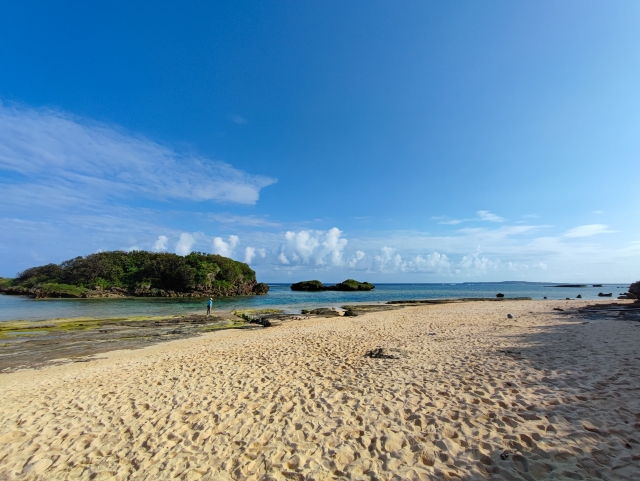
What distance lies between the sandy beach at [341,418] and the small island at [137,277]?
6401 cm

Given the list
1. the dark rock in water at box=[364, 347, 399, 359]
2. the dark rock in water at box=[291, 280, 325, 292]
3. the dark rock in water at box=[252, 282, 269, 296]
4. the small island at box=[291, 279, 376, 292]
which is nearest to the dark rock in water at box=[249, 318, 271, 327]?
the dark rock in water at box=[364, 347, 399, 359]

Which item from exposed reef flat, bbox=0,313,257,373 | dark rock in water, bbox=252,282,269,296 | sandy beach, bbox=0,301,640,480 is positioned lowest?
exposed reef flat, bbox=0,313,257,373

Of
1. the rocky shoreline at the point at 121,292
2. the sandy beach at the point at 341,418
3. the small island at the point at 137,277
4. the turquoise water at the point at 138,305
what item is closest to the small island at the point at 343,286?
the rocky shoreline at the point at 121,292

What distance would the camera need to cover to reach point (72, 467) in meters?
5.46

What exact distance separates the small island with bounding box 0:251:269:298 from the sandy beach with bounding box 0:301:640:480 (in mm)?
64011

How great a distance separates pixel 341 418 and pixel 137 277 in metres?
80.3

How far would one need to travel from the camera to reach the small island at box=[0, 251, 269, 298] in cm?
6775

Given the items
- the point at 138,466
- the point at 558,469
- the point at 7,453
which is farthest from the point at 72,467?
the point at 558,469

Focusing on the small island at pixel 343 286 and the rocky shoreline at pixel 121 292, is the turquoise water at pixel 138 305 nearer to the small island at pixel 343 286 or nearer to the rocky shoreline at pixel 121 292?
the rocky shoreline at pixel 121 292

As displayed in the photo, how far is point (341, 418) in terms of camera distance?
6609 millimetres

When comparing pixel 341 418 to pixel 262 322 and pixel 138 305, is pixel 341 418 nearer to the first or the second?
pixel 262 322

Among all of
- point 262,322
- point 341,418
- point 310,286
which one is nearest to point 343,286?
point 310,286

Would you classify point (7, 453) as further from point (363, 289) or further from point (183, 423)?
point (363, 289)

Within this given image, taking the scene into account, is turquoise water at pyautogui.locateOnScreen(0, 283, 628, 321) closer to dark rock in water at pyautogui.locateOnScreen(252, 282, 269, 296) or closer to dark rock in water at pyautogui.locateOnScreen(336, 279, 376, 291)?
dark rock in water at pyautogui.locateOnScreen(252, 282, 269, 296)
